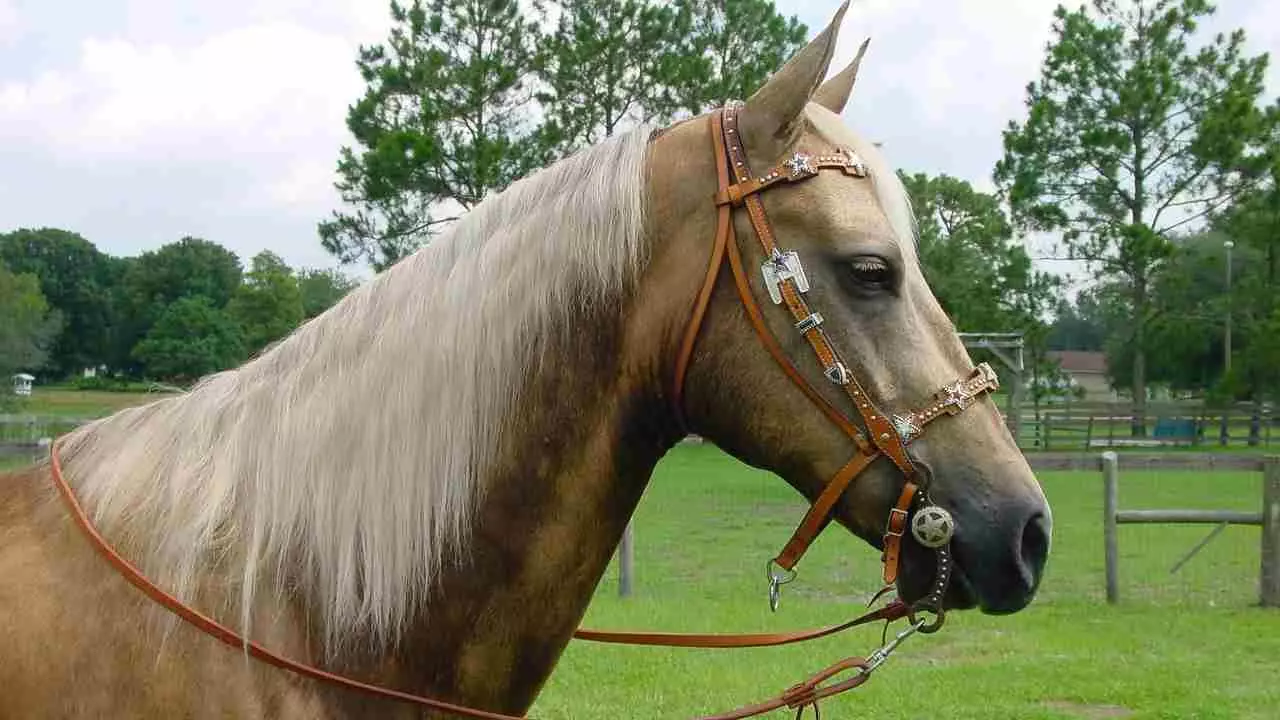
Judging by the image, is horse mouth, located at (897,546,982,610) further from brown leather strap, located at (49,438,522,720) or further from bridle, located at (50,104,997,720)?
brown leather strap, located at (49,438,522,720)

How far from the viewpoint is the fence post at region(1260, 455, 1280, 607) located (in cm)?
915

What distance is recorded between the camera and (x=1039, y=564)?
1931 millimetres

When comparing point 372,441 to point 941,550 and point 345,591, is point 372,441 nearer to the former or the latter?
point 345,591

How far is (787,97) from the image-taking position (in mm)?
2053

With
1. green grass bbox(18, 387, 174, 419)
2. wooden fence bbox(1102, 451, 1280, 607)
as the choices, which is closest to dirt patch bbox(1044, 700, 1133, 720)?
wooden fence bbox(1102, 451, 1280, 607)

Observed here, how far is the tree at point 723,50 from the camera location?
32219 millimetres

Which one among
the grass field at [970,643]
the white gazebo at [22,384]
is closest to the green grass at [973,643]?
the grass field at [970,643]

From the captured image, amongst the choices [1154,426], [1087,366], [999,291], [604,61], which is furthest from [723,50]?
[1087,366]

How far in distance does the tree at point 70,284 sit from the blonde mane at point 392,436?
35879mm

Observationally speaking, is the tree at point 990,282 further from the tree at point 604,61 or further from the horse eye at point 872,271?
the horse eye at point 872,271

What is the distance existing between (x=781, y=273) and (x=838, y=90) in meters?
0.68

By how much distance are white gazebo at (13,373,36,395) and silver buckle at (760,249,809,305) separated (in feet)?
114

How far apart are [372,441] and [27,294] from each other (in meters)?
41.4

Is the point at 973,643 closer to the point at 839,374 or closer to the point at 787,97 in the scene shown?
the point at 839,374
